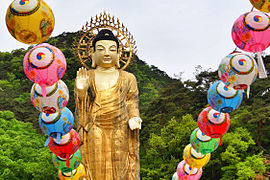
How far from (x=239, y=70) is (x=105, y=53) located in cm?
234

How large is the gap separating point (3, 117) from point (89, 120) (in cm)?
1710

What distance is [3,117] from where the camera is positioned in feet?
77.3

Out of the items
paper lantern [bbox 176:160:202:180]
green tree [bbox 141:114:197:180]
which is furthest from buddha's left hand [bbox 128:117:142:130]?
green tree [bbox 141:114:197:180]

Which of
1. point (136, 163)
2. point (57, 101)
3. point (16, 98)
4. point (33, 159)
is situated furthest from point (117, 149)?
point (16, 98)

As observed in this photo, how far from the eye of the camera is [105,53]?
7750 mm

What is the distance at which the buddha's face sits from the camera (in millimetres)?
7758

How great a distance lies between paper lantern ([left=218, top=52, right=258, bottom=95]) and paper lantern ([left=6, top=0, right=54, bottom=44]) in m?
2.52

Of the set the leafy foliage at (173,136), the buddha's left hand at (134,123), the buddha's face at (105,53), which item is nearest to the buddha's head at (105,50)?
the buddha's face at (105,53)

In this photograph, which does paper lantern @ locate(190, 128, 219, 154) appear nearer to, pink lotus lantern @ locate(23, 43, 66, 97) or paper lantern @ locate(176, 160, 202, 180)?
paper lantern @ locate(176, 160, 202, 180)

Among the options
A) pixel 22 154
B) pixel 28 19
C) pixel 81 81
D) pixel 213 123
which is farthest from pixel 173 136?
pixel 28 19

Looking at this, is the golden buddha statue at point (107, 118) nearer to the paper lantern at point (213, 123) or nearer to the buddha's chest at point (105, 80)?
the buddha's chest at point (105, 80)

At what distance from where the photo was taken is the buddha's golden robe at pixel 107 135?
740cm

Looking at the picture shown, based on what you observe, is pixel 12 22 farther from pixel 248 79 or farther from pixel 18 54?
pixel 18 54

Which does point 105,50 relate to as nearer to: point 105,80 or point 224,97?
point 105,80
